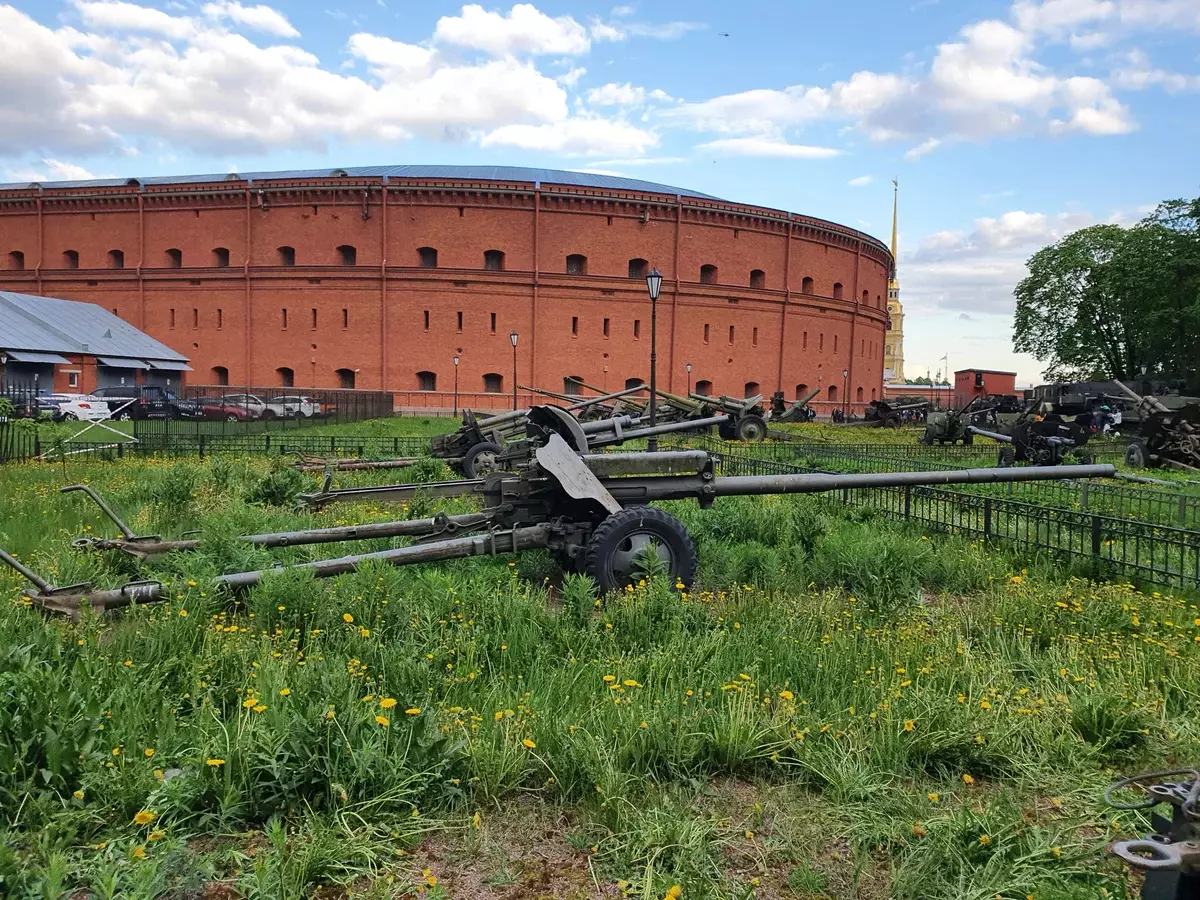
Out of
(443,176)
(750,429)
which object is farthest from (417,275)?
(750,429)

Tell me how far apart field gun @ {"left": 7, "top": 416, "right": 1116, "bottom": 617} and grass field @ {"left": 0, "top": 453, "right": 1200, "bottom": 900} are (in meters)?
0.45

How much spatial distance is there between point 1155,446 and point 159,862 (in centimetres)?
2116

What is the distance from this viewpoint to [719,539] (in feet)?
28.5

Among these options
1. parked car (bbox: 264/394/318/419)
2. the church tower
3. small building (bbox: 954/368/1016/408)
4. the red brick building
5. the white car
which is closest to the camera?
the white car

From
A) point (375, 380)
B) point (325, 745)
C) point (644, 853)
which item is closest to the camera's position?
point (644, 853)

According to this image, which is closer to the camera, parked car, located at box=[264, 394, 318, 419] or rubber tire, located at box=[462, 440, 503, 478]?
rubber tire, located at box=[462, 440, 503, 478]

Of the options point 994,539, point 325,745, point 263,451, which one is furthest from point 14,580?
point 263,451

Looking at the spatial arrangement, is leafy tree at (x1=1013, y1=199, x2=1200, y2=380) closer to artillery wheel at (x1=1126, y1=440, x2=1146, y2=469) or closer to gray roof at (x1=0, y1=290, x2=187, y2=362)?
artillery wheel at (x1=1126, y1=440, x2=1146, y2=469)

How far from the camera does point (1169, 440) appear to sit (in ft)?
59.0

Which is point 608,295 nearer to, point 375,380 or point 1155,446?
point 375,380

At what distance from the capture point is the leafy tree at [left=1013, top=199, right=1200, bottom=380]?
3634 centimetres

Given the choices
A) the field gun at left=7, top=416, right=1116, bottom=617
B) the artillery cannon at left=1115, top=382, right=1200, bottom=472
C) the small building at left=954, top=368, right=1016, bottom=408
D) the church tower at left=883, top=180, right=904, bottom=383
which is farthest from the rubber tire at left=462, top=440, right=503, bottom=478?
the church tower at left=883, top=180, right=904, bottom=383

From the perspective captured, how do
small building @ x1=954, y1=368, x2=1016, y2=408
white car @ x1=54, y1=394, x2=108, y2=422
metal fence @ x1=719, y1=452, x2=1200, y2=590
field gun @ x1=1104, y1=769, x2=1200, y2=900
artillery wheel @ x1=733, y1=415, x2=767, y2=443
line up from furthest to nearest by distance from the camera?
1. small building @ x1=954, y1=368, x2=1016, y2=408
2. white car @ x1=54, y1=394, x2=108, y2=422
3. artillery wheel @ x1=733, y1=415, x2=767, y2=443
4. metal fence @ x1=719, y1=452, x2=1200, y2=590
5. field gun @ x1=1104, y1=769, x2=1200, y2=900

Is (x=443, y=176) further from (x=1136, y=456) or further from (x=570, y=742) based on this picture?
(x=570, y=742)
